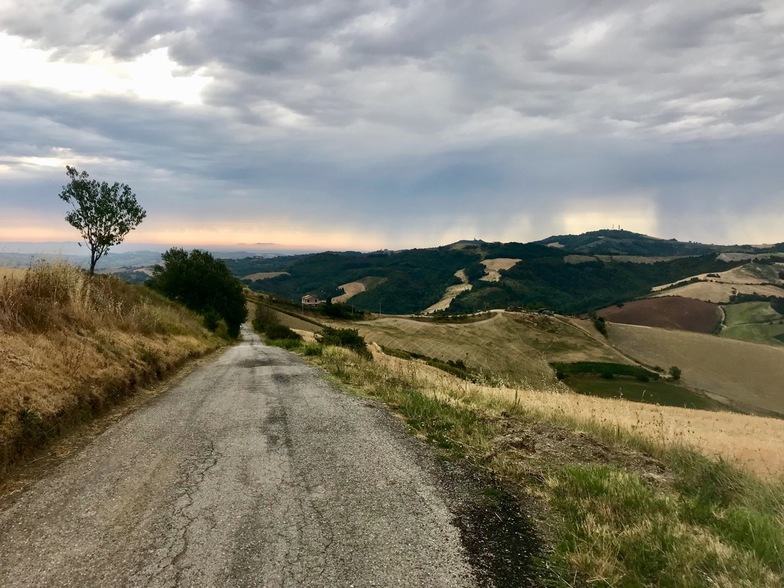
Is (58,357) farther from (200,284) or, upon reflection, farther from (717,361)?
(717,361)

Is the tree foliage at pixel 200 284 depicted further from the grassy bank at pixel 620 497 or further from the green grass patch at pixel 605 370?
the green grass patch at pixel 605 370

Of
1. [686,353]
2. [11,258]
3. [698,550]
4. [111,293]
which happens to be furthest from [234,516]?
[686,353]

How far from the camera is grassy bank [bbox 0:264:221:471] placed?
7105mm

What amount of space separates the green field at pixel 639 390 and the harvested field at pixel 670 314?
73.6m

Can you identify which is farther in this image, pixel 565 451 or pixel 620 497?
pixel 565 451

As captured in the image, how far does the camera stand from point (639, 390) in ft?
301

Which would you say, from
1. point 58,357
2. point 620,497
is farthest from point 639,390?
point 58,357

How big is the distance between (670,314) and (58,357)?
20850cm

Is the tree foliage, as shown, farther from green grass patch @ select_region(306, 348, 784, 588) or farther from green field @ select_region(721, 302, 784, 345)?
green field @ select_region(721, 302, 784, 345)

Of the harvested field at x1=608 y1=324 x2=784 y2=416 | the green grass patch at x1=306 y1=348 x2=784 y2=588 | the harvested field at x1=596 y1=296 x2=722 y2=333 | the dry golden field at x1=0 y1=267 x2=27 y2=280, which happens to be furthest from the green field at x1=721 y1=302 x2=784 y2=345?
the dry golden field at x1=0 y1=267 x2=27 y2=280

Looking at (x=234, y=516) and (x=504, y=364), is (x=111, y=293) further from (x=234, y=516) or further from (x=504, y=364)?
(x=504, y=364)

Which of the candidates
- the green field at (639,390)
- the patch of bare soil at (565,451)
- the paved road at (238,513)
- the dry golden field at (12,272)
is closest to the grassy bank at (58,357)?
the dry golden field at (12,272)

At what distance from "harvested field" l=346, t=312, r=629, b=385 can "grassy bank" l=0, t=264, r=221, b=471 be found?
84204mm

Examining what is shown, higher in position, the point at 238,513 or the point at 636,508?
the point at 636,508
